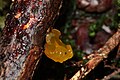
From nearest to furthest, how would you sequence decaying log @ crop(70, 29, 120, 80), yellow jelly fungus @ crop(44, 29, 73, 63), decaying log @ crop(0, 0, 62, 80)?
1. decaying log @ crop(0, 0, 62, 80)
2. yellow jelly fungus @ crop(44, 29, 73, 63)
3. decaying log @ crop(70, 29, 120, 80)

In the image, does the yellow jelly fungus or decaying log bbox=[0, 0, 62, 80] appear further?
the yellow jelly fungus

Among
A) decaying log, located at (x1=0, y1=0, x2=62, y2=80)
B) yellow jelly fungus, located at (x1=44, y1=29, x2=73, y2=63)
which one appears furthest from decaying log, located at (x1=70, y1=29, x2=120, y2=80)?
decaying log, located at (x1=0, y1=0, x2=62, y2=80)

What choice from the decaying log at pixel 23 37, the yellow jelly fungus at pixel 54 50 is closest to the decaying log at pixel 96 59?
the yellow jelly fungus at pixel 54 50

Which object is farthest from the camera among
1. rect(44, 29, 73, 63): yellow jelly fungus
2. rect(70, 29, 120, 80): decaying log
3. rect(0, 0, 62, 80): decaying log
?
rect(70, 29, 120, 80): decaying log

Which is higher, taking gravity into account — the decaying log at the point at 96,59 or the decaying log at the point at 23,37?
Result: the decaying log at the point at 23,37

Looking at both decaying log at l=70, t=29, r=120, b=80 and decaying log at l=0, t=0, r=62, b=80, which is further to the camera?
decaying log at l=70, t=29, r=120, b=80

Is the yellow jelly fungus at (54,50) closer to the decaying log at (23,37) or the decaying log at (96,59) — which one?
the decaying log at (23,37)

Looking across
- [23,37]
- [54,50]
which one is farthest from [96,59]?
[23,37]

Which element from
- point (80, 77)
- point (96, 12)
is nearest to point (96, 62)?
point (80, 77)

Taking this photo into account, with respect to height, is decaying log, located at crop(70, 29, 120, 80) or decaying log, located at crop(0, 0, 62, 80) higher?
decaying log, located at crop(0, 0, 62, 80)

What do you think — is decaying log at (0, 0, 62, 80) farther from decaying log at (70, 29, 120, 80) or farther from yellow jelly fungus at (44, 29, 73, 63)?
decaying log at (70, 29, 120, 80)
